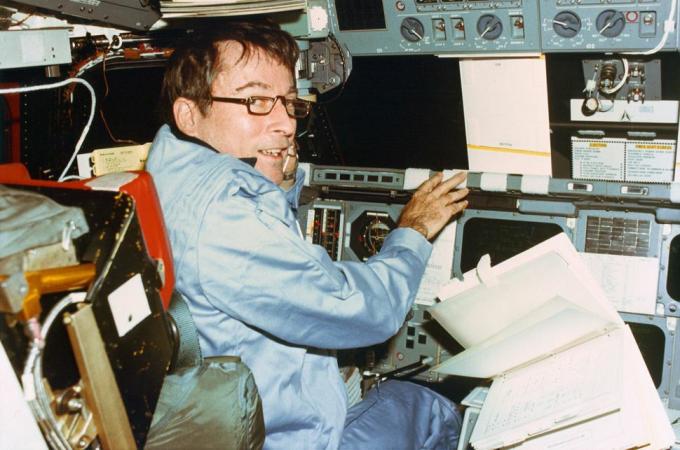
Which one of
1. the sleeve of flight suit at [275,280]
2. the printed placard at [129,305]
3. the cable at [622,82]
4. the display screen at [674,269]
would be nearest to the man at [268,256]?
the sleeve of flight suit at [275,280]

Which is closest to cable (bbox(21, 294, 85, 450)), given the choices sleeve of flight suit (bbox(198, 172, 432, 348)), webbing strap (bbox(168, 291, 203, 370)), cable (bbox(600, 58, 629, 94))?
webbing strap (bbox(168, 291, 203, 370))

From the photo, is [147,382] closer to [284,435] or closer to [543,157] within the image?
[284,435]

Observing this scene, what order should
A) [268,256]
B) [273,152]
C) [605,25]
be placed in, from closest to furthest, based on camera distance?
[268,256] < [605,25] < [273,152]

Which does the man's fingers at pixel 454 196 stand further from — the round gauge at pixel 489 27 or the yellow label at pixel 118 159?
the yellow label at pixel 118 159

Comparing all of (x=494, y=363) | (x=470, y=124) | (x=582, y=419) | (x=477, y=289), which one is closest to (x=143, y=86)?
(x=470, y=124)

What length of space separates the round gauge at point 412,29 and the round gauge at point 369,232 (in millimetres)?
754

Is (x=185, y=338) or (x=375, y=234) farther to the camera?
(x=375, y=234)

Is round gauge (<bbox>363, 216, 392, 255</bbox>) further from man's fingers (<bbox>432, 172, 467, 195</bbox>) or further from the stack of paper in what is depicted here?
the stack of paper

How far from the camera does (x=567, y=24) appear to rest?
2.07 meters

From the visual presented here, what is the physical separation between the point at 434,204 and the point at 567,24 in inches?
29.6

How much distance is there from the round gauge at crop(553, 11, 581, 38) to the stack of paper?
89 cm

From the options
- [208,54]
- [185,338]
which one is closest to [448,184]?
[208,54]

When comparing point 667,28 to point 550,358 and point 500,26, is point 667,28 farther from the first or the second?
point 550,358

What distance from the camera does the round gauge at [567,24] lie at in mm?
2051
